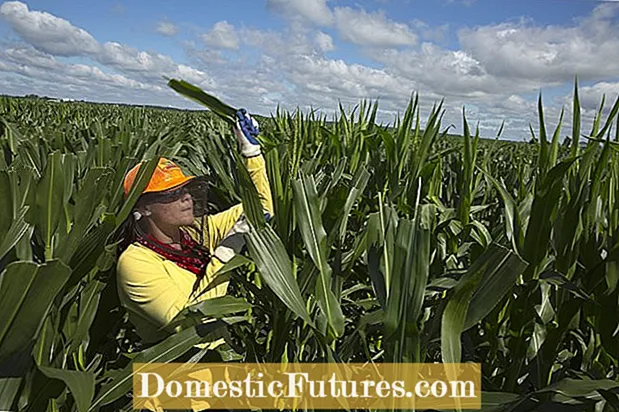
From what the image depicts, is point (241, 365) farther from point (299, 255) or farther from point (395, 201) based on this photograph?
point (395, 201)

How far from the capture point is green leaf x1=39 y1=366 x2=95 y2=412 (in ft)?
2.48

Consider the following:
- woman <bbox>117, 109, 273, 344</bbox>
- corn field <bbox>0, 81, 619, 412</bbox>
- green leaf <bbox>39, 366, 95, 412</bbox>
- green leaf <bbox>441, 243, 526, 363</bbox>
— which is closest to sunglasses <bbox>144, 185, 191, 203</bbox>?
woman <bbox>117, 109, 273, 344</bbox>

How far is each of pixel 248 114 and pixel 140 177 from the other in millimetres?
688

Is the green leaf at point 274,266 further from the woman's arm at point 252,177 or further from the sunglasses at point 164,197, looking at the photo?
the woman's arm at point 252,177

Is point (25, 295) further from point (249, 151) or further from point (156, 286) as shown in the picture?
point (249, 151)

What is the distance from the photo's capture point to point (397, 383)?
0.78 m

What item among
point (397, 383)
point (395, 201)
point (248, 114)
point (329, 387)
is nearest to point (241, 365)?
point (329, 387)

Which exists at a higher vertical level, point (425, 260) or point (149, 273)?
point (425, 260)

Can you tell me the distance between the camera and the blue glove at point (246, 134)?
1771mm

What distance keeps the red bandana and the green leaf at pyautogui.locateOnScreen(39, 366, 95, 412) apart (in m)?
0.72

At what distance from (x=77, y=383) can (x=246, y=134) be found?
44.7 inches

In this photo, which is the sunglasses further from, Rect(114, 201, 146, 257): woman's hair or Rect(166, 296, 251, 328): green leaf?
Rect(166, 296, 251, 328): green leaf

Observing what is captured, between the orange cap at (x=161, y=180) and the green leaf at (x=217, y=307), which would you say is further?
the orange cap at (x=161, y=180)

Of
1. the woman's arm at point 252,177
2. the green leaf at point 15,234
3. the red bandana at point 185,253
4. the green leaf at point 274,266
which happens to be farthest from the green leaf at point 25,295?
the woman's arm at point 252,177
